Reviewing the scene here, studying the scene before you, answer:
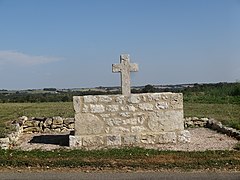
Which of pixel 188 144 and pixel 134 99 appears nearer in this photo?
pixel 188 144

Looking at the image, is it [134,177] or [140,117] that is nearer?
[134,177]

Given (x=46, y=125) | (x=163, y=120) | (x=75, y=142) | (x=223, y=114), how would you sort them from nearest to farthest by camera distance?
(x=75, y=142)
(x=163, y=120)
(x=46, y=125)
(x=223, y=114)

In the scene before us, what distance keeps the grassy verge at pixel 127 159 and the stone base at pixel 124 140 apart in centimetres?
126

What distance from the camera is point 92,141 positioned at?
10266 millimetres

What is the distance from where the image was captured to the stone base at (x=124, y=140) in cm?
1022

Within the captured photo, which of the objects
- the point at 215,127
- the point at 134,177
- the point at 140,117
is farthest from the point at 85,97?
the point at 215,127

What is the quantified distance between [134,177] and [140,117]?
3.59m

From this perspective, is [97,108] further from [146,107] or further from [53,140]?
[53,140]

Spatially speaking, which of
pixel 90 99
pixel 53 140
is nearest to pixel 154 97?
pixel 90 99

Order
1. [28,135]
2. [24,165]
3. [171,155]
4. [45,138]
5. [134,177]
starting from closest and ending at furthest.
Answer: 1. [134,177]
2. [24,165]
3. [171,155]
4. [45,138]
5. [28,135]

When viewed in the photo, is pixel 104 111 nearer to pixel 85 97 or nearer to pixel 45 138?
pixel 85 97

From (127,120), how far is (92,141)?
1.03 m

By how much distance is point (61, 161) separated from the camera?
25.9 ft

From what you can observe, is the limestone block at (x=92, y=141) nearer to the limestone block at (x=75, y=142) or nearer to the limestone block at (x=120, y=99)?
the limestone block at (x=75, y=142)
